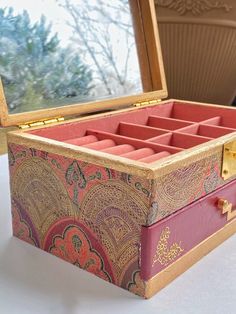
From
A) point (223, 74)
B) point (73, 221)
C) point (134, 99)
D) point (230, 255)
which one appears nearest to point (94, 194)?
point (73, 221)

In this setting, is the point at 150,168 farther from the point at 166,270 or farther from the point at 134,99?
the point at 134,99

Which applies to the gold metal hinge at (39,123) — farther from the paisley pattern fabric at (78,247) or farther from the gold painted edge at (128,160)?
the paisley pattern fabric at (78,247)

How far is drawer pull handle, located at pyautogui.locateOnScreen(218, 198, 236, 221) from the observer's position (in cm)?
57

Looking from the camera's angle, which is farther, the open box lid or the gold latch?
the open box lid

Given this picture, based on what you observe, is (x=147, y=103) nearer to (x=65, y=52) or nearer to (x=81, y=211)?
(x=65, y=52)

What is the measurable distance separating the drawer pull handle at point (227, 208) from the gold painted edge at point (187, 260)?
1 centimetres

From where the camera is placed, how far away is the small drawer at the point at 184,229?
467 millimetres

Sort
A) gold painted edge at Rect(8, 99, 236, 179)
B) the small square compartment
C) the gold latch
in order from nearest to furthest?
gold painted edge at Rect(8, 99, 236, 179)
the gold latch
the small square compartment

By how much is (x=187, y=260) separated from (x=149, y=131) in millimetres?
220

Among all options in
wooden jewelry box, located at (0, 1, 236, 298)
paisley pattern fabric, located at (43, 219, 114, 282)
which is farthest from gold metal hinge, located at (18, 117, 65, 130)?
paisley pattern fabric, located at (43, 219, 114, 282)

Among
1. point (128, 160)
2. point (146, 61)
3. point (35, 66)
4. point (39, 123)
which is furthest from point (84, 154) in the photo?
point (146, 61)

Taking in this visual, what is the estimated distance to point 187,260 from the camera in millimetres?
537

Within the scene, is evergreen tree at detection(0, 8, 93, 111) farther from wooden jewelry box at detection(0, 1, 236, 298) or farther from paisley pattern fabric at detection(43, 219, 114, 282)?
paisley pattern fabric at detection(43, 219, 114, 282)

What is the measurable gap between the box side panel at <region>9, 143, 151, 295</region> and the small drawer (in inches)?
0.5
